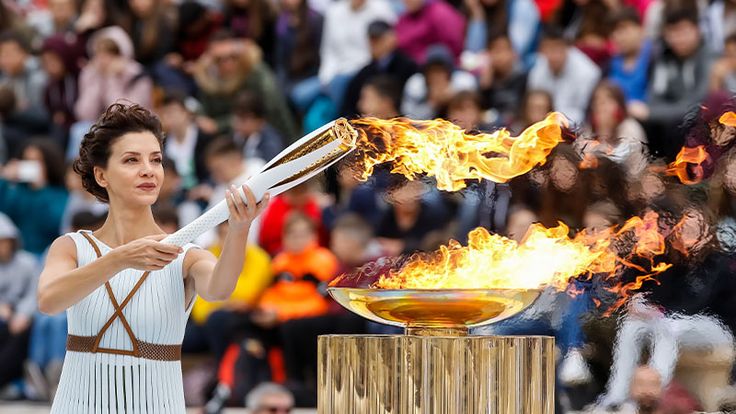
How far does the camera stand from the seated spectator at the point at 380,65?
9.32 m

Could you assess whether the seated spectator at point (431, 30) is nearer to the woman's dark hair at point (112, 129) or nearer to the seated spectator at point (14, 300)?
the seated spectator at point (14, 300)

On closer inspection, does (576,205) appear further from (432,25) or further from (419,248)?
(432,25)

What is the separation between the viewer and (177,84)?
1058 centimetres

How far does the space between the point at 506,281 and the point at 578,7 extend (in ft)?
17.9

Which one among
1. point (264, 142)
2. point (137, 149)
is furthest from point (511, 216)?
point (264, 142)

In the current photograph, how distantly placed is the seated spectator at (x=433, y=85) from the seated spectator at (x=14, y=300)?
2.58 metres

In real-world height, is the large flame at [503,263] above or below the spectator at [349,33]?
below

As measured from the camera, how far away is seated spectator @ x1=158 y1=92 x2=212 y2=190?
9875 millimetres

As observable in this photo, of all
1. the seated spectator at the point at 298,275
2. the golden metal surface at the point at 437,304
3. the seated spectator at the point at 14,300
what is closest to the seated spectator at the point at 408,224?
the seated spectator at the point at 298,275

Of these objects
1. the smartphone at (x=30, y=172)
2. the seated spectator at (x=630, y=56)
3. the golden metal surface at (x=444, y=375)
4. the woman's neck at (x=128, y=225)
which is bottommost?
the golden metal surface at (x=444, y=375)

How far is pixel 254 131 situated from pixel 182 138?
26.6 inches

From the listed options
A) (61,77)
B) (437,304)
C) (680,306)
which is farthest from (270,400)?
(61,77)

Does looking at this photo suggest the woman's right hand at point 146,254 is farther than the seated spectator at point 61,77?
No

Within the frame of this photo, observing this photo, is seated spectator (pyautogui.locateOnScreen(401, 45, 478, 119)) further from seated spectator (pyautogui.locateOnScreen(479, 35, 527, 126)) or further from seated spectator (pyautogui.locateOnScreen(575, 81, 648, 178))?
seated spectator (pyautogui.locateOnScreen(575, 81, 648, 178))
